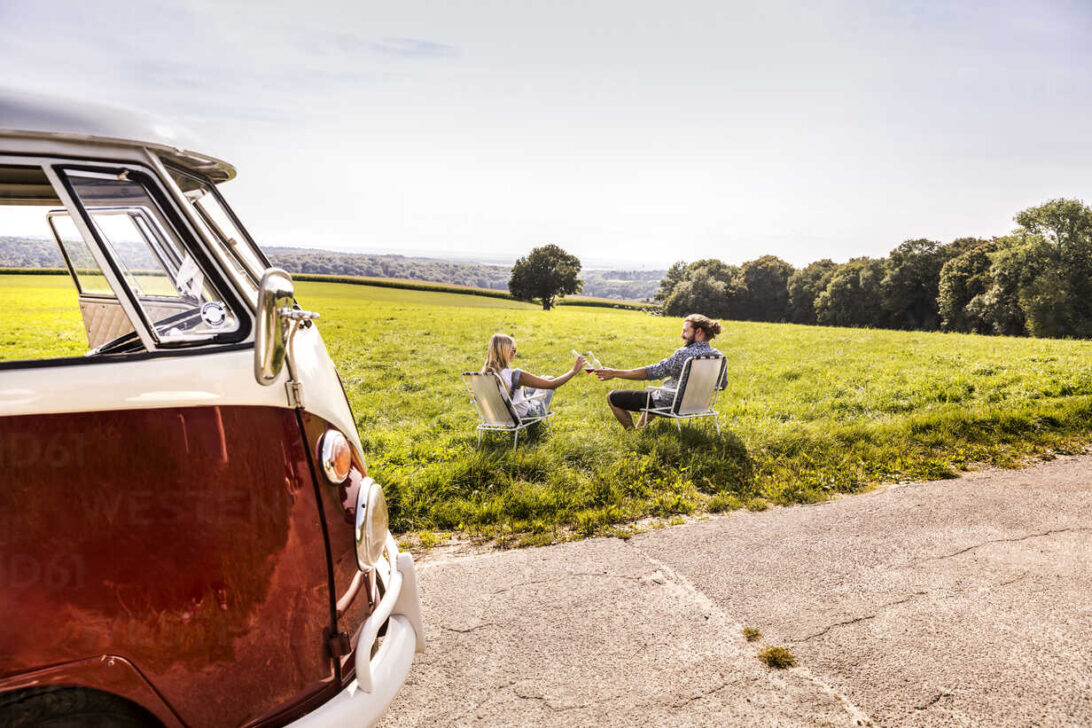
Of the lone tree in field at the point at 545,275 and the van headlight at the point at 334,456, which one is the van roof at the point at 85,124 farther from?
the lone tree in field at the point at 545,275

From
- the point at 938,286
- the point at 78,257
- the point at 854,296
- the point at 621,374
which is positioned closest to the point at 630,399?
the point at 621,374

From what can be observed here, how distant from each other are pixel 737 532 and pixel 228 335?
3.98m

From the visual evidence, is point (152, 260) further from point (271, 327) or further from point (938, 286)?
point (938, 286)

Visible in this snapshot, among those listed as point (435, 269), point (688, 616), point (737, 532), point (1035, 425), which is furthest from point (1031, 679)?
point (435, 269)

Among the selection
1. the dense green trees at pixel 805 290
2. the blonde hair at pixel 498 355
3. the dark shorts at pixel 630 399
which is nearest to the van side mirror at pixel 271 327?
the blonde hair at pixel 498 355

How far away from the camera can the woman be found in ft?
23.1

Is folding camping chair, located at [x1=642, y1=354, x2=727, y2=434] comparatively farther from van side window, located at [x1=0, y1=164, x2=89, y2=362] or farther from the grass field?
van side window, located at [x1=0, y1=164, x2=89, y2=362]

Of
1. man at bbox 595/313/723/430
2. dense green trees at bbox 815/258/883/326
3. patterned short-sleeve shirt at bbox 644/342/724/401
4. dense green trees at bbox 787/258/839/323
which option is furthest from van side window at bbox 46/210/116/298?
dense green trees at bbox 787/258/839/323

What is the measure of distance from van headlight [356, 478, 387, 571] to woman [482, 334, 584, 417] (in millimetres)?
4528

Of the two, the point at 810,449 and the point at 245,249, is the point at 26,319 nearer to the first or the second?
the point at 245,249

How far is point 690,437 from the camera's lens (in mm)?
6918

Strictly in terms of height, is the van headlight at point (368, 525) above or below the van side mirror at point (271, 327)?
below

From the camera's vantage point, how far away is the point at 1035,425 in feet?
25.0

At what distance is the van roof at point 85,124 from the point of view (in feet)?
5.74
